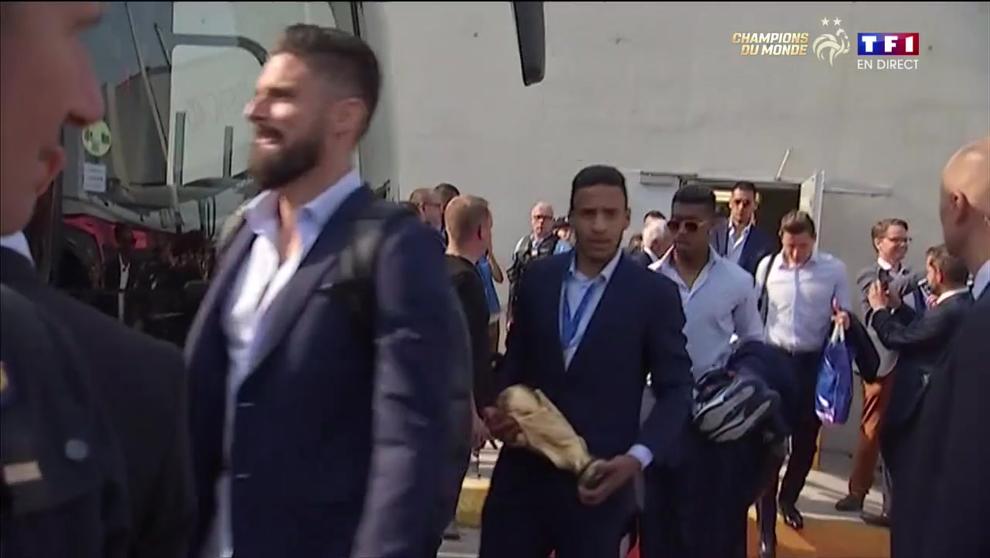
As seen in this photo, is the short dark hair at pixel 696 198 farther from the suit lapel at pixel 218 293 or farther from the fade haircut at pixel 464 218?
the suit lapel at pixel 218 293

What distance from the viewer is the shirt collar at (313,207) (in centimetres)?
198

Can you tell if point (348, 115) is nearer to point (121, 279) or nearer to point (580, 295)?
point (121, 279)

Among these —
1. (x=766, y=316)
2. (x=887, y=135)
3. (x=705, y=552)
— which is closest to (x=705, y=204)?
(x=705, y=552)

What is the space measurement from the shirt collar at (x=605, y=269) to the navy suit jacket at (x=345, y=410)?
4.68 ft

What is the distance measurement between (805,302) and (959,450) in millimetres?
3920

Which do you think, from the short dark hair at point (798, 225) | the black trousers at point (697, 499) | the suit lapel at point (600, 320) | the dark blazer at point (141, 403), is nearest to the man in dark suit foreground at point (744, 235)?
the short dark hair at point (798, 225)

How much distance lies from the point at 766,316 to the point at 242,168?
404 centimetres

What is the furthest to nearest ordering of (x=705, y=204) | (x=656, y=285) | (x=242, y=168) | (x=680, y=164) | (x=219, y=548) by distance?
(x=680, y=164)
(x=705, y=204)
(x=656, y=285)
(x=242, y=168)
(x=219, y=548)

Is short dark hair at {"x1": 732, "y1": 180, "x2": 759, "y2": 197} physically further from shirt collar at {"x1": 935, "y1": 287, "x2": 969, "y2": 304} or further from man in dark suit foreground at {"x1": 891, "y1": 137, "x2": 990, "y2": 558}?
man in dark suit foreground at {"x1": 891, "y1": 137, "x2": 990, "y2": 558}

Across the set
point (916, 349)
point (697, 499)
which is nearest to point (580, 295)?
point (697, 499)

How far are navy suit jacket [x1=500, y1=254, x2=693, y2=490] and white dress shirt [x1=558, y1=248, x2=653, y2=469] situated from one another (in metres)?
0.01

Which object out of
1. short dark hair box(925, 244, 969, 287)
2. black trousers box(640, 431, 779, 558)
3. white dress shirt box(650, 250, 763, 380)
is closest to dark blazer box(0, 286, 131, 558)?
black trousers box(640, 431, 779, 558)

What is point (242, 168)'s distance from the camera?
2.70 meters

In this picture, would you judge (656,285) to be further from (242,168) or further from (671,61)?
(242,168)
